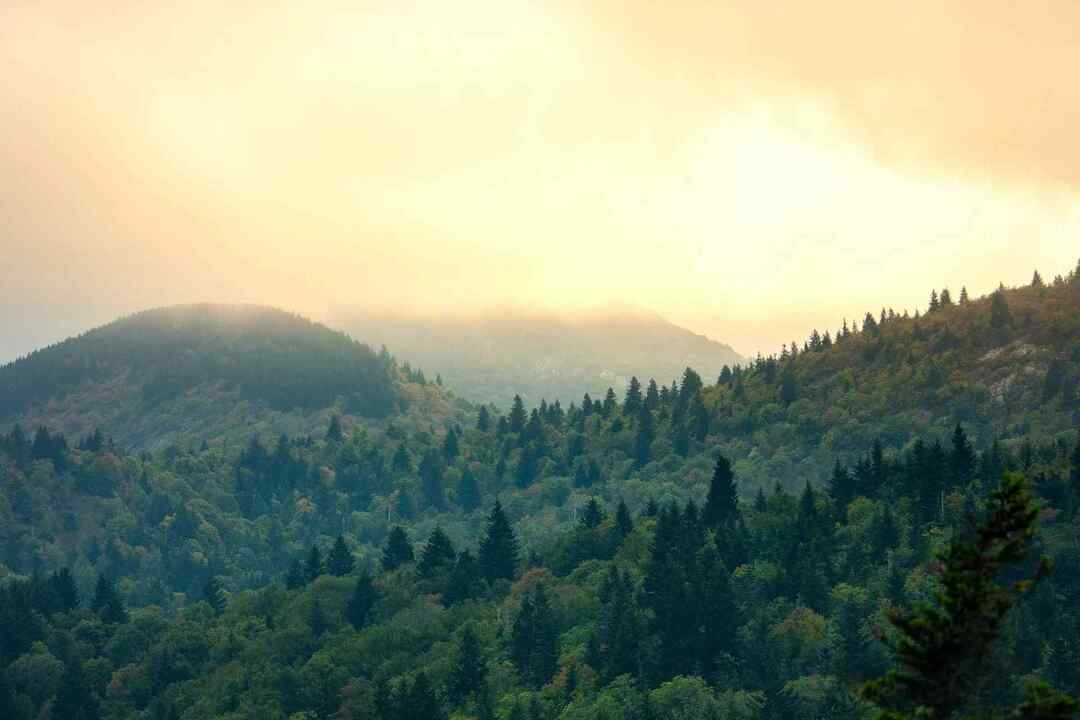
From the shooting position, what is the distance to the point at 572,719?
165000 mm

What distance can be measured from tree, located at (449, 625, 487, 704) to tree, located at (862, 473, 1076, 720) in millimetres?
131201

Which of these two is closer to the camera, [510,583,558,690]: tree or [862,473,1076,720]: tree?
[862,473,1076,720]: tree

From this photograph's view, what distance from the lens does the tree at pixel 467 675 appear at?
183 metres

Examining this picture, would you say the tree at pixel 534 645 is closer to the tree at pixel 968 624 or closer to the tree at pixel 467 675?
the tree at pixel 467 675

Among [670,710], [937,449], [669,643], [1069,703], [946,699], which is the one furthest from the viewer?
[937,449]

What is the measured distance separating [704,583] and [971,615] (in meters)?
132

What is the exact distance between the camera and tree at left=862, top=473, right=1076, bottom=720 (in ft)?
176

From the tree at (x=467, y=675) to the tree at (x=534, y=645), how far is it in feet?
16.3

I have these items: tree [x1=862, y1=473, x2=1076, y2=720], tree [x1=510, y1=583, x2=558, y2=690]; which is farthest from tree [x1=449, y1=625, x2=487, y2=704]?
tree [x1=862, y1=473, x2=1076, y2=720]

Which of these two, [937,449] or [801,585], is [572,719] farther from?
[937,449]

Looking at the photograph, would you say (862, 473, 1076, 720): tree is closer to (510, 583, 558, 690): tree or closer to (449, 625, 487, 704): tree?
(510, 583, 558, 690): tree

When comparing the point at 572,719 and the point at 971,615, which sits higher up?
the point at 971,615

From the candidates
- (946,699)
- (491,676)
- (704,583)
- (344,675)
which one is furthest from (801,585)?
(946,699)

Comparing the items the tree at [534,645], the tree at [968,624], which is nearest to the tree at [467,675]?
the tree at [534,645]
